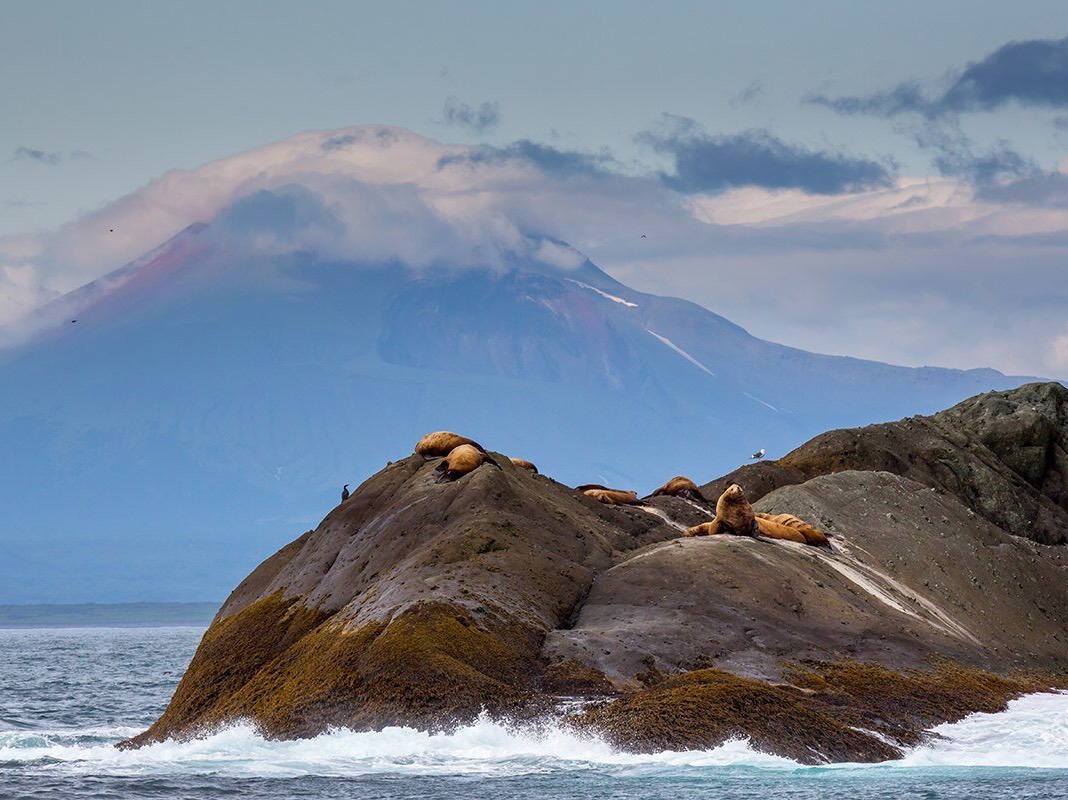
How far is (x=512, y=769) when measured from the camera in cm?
4125

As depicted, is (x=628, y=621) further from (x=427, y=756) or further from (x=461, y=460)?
(x=461, y=460)

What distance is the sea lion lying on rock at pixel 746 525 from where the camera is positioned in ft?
212

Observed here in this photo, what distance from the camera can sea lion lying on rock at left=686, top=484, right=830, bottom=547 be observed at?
212 ft

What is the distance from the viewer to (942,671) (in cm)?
5694

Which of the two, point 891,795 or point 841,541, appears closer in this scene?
point 891,795

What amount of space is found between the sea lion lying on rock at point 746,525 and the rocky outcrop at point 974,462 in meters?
19.6

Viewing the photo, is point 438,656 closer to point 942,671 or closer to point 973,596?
point 942,671

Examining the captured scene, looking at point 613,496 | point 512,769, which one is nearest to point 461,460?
point 613,496

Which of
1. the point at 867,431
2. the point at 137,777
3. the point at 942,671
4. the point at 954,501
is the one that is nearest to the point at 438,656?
the point at 137,777

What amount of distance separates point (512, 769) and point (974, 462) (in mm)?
64254

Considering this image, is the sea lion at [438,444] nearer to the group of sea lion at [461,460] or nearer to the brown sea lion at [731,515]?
the group of sea lion at [461,460]

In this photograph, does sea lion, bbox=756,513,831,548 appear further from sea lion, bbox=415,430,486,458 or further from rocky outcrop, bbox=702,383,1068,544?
rocky outcrop, bbox=702,383,1068,544

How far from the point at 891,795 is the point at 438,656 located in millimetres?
13815

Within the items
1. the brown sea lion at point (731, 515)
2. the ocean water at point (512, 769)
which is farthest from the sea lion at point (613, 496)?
the ocean water at point (512, 769)
